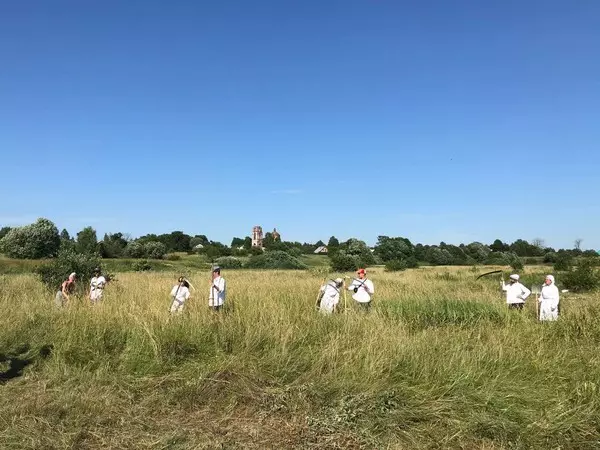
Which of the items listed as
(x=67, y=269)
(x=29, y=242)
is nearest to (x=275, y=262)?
(x=29, y=242)

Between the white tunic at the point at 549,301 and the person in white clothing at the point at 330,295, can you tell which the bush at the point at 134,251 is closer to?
the person in white clothing at the point at 330,295

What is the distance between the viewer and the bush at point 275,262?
59.5 m

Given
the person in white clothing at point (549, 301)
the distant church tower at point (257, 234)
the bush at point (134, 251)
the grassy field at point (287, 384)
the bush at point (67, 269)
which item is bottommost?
the grassy field at point (287, 384)

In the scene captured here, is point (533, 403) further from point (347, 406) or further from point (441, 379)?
point (347, 406)

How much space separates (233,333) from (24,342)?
3.24 m

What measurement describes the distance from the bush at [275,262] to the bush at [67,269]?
138ft

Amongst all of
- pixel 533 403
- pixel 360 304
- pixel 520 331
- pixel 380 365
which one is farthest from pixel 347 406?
pixel 360 304

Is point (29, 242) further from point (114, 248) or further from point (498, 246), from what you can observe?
point (498, 246)

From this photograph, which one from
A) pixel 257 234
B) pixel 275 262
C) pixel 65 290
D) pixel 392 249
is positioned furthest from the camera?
pixel 257 234

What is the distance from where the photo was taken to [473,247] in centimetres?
10162

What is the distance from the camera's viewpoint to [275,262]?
61.5m

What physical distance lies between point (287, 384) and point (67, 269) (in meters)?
13.7

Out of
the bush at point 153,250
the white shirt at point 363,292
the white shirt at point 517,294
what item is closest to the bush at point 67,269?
the white shirt at point 363,292

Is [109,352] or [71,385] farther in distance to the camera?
[109,352]
